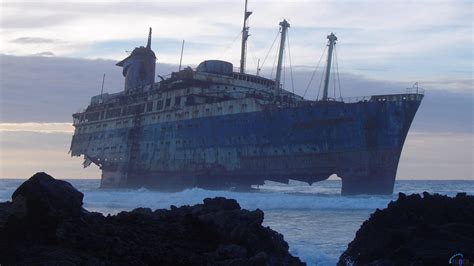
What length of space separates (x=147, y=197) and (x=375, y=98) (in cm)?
1941

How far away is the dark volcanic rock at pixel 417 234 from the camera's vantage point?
13750mm

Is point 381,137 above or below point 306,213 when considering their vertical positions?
above

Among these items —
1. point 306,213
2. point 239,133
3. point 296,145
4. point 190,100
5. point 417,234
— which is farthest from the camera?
point 190,100

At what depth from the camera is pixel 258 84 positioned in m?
61.6

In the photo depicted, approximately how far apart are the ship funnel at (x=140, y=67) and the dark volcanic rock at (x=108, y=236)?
58284mm

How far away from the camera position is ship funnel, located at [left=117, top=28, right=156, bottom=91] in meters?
72.6

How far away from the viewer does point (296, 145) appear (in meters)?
51.5

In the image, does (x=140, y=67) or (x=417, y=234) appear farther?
(x=140, y=67)

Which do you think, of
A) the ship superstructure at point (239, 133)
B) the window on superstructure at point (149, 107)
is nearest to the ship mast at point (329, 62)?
the ship superstructure at point (239, 133)

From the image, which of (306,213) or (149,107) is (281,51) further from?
(306,213)

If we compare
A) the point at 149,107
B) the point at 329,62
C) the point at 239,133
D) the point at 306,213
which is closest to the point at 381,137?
the point at 329,62

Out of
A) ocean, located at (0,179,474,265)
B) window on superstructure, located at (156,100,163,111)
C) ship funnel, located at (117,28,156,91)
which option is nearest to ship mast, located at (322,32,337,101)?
ocean, located at (0,179,474,265)

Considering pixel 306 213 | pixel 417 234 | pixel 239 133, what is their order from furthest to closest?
pixel 239 133
pixel 306 213
pixel 417 234

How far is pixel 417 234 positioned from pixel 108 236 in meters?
6.59
